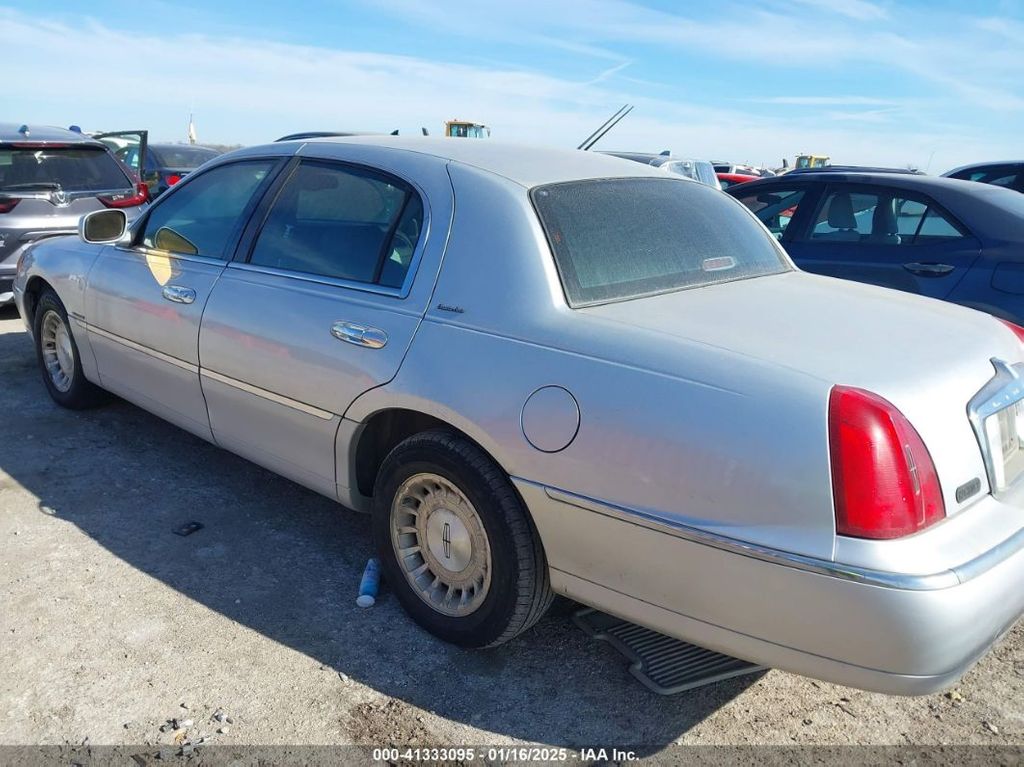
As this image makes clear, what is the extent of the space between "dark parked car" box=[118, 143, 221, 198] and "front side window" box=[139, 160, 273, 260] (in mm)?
8252

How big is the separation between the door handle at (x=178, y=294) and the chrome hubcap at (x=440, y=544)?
1435mm

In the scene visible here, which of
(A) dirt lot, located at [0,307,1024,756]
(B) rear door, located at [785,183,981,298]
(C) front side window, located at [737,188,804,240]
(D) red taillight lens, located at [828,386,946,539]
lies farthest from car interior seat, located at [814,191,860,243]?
(D) red taillight lens, located at [828,386,946,539]

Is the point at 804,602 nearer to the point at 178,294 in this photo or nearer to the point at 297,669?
the point at 297,669

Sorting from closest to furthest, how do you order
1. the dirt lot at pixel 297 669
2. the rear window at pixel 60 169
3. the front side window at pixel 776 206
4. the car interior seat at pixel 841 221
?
the dirt lot at pixel 297 669, the car interior seat at pixel 841 221, the front side window at pixel 776 206, the rear window at pixel 60 169

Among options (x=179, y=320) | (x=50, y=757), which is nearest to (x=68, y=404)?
Result: (x=179, y=320)

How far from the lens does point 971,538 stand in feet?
6.70

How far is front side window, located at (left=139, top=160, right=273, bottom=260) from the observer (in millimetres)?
3680

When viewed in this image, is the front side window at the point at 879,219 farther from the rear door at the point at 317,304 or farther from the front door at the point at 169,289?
the front door at the point at 169,289

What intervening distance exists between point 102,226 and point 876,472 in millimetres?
4028

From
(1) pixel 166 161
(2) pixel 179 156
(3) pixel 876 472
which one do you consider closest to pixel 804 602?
(3) pixel 876 472

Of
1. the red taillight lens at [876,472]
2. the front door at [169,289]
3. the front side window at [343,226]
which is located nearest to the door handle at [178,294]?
the front door at [169,289]

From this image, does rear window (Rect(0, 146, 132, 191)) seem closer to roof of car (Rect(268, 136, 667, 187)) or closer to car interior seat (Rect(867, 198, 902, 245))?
roof of car (Rect(268, 136, 667, 187))

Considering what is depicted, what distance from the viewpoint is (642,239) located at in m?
2.89

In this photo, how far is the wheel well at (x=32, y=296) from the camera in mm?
4965
